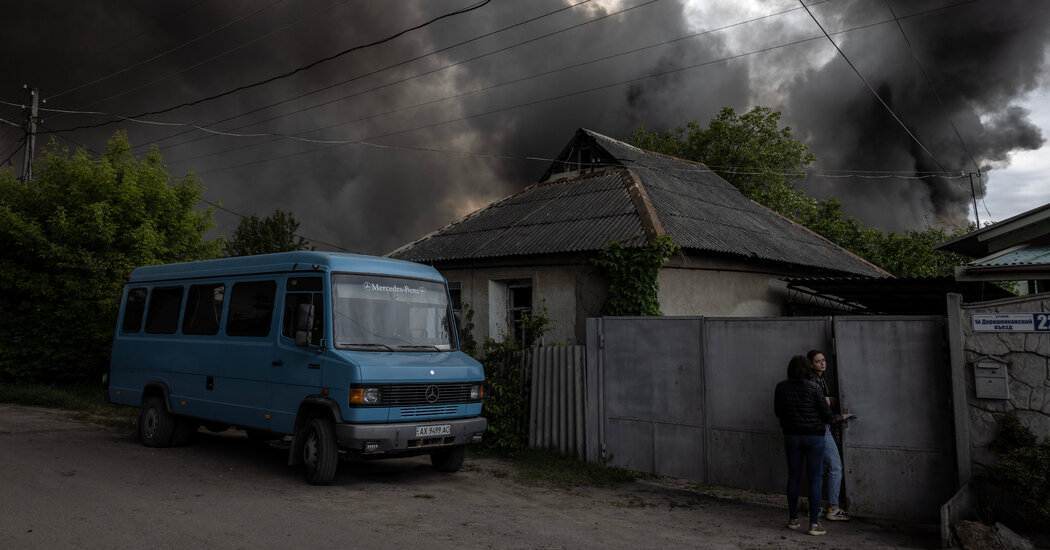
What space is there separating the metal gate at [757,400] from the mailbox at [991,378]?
416 millimetres

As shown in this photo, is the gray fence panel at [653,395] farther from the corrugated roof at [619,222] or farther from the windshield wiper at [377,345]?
the corrugated roof at [619,222]

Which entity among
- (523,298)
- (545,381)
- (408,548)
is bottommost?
(408,548)

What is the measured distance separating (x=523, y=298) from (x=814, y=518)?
9.11 m

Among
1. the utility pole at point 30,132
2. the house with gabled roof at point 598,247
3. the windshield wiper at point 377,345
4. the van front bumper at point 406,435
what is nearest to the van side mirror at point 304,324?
the windshield wiper at point 377,345

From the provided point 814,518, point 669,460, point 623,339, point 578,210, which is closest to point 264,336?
point 623,339

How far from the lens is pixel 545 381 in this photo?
1044cm

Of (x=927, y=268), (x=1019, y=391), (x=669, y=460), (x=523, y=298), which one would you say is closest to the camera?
(x=1019, y=391)

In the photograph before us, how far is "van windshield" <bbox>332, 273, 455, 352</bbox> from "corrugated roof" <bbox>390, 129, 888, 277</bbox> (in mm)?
4407

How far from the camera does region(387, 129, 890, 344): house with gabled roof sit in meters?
13.2

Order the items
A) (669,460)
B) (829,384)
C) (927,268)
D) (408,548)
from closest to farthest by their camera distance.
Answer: (408,548)
(829,384)
(669,460)
(927,268)

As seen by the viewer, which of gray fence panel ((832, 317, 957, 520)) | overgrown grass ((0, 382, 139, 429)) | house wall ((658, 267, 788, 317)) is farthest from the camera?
overgrown grass ((0, 382, 139, 429))

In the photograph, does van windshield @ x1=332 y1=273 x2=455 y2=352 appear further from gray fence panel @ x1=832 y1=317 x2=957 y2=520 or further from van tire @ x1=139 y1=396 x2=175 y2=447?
gray fence panel @ x1=832 y1=317 x2=957 y2=520

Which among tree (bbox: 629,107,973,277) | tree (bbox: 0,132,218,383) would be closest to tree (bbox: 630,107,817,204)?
tree (bbox: 629,107,973,277)

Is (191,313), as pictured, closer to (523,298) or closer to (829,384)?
(523,298)
